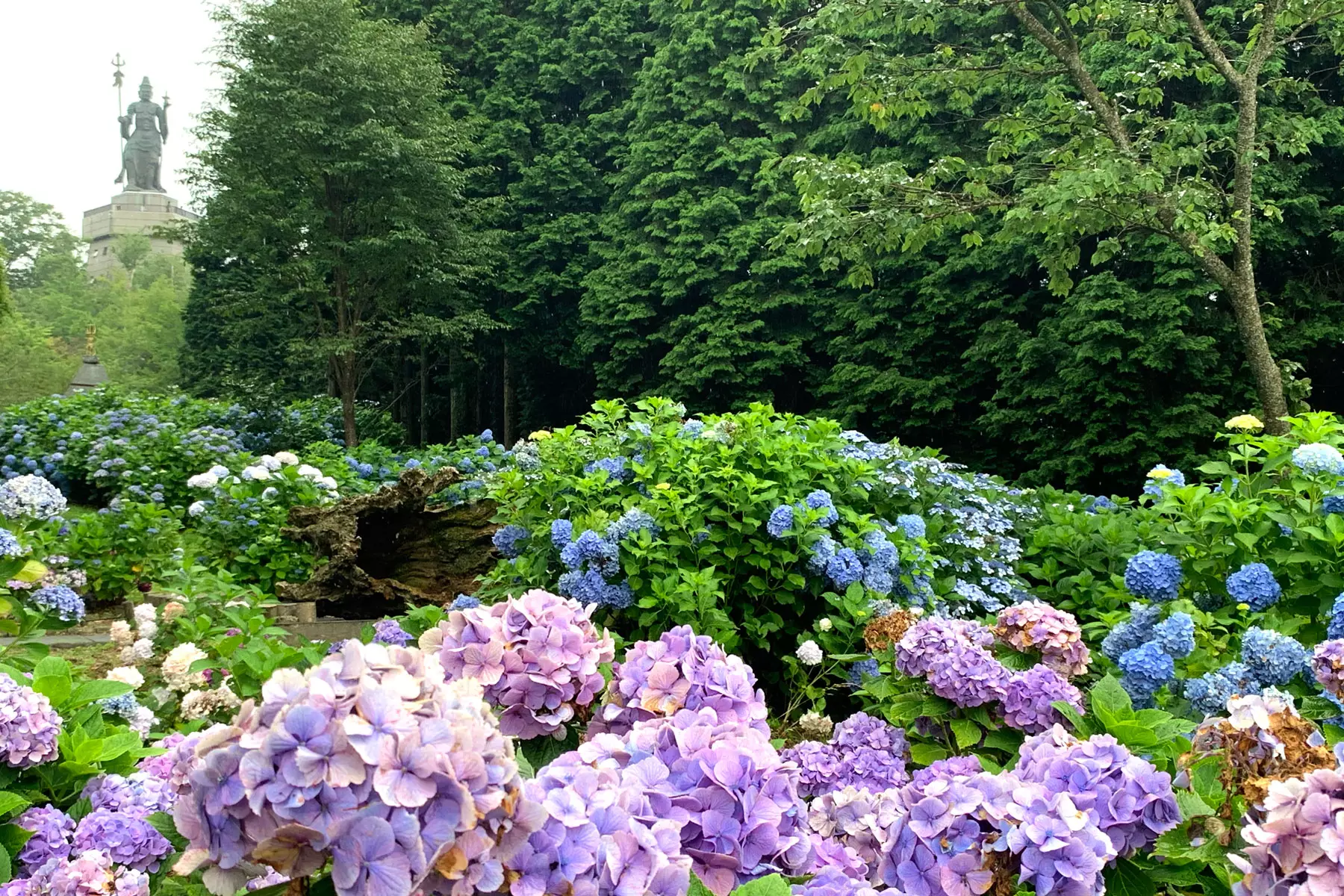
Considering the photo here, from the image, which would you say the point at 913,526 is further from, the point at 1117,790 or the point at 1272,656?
the point at 1117,790

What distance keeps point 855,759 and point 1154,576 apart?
1.25 metres

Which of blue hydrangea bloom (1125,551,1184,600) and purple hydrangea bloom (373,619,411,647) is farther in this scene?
blue hydrangea bloom (1125,551,1184,600)

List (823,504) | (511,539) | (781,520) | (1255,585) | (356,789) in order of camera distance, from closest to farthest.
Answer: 1. (356,789)
2. (1255,585)
3. (781,520)
4. (823,504)
5. (511,539)

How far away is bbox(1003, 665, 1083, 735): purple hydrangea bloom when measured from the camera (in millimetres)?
1696

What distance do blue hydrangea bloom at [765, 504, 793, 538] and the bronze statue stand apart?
176 ft

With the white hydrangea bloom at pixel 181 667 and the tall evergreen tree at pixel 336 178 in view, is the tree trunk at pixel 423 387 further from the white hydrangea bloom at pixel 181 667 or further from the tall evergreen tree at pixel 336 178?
the white hydrangea bloom at pixel 181 667

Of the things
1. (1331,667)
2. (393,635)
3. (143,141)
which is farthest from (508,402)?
(143,141)

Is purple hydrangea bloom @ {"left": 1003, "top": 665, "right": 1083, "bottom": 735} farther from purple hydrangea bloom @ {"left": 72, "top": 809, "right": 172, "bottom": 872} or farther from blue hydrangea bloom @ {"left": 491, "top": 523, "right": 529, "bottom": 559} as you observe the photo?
blue hydrangea bloom @ {"left": 491, "top": 523, "right": 529, "bottom": 559}

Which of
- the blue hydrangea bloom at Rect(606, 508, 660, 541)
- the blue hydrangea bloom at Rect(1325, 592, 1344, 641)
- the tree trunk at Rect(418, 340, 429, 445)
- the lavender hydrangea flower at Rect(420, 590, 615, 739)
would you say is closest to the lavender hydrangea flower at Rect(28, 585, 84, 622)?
the blue hydrangea bloom at Rect(606, 508, 660, 541)

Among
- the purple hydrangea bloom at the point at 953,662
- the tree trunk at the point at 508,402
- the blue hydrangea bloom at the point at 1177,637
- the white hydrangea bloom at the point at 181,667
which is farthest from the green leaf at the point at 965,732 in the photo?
the tree trunk at the point at 508,402

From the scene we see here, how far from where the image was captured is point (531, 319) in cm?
1508

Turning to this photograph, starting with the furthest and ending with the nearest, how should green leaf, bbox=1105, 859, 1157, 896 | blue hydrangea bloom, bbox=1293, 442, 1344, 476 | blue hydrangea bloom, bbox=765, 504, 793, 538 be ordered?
blue hydrangea bloom, bbox=765, 504, 793, 538 < blue hydrangea bloom, bbox=1293, 442, 1344, 476 < green leaf, bbox=1105, 859, 1157, 896

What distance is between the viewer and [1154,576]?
2523 millimetres

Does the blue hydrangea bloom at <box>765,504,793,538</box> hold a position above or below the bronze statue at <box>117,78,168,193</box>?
below
